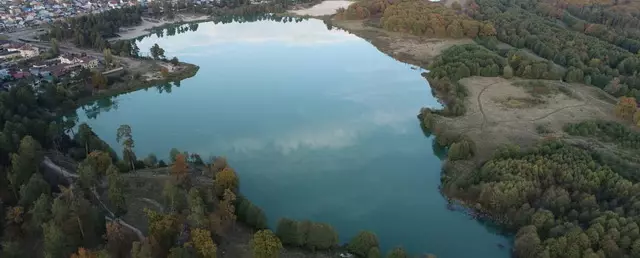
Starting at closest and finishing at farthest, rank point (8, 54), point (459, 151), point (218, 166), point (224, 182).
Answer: point (224, 182) → point (218, 166) → point (459, 151) → point (8, 54)

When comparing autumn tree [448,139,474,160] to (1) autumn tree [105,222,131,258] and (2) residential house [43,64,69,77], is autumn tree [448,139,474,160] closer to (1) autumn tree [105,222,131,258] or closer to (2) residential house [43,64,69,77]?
(1) autumn tree [105,222,131,258]

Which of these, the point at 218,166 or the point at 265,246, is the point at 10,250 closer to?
the point at 265,246

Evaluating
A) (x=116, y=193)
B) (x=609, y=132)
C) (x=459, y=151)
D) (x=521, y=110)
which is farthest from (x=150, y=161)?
(x=609, y=132)

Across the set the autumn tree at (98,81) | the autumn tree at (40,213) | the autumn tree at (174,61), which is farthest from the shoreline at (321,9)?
the autumn tree at (40,213)

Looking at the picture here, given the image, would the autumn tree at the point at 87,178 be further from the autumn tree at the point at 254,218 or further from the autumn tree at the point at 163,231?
the autumn tree at the point at 254,218

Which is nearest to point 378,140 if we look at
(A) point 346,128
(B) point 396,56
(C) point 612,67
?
(A) point 346,128

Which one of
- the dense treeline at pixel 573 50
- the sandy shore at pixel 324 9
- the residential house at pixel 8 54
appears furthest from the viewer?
the sandy shore at pixel 324 9

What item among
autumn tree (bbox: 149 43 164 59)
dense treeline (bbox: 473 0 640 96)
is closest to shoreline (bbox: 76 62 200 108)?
autumn tree (bbox: 149 43 164 59)
